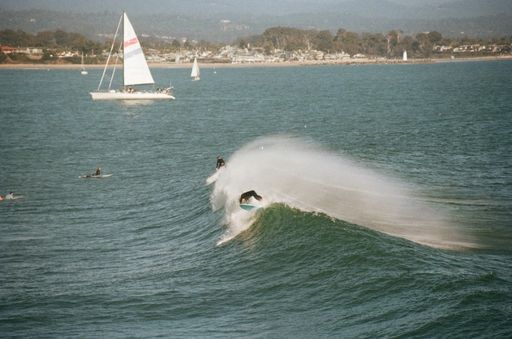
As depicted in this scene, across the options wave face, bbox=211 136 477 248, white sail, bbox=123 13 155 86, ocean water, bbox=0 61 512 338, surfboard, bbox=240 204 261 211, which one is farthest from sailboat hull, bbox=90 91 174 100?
surfboard, bbox=240 204 261 211

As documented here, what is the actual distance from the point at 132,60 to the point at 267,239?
279ft

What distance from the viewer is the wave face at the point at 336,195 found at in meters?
27.0

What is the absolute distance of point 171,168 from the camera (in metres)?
49.9

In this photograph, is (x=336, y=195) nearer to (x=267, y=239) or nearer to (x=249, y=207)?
(x=249, y=207)

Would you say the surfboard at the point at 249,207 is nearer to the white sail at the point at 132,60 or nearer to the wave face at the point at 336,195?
the wave face at the point at 336,195

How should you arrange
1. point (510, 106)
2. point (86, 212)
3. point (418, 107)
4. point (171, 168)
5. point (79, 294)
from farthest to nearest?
point (418, 107) → point (510, 106) → point (171, 168) → point (86, 212) → point (79, 294)

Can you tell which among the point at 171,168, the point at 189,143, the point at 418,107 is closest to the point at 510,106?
the point at 418,107

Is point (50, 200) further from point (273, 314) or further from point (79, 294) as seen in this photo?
point (273, 314)

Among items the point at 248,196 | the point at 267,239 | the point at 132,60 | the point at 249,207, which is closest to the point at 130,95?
the point at 132,60

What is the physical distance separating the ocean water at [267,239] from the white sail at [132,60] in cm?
4569

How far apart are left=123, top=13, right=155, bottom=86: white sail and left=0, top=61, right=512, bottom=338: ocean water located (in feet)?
150

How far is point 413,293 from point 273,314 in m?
3.72

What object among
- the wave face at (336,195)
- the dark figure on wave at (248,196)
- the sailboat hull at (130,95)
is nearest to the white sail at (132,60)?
the sailboat hull at (130,95)

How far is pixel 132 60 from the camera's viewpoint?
107062mm
